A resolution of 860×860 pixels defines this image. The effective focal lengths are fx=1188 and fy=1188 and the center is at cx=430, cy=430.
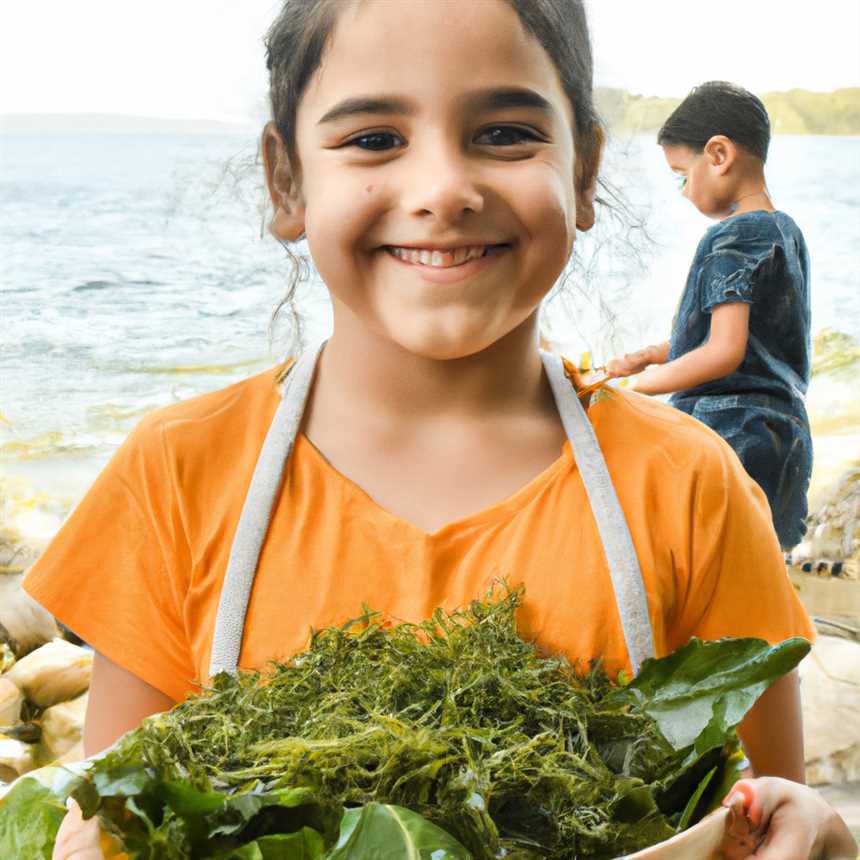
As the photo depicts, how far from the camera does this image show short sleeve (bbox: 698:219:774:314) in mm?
2041

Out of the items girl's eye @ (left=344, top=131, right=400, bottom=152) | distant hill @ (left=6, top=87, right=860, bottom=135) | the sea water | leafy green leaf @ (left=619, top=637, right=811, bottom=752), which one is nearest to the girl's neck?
girl's eye @ (left=344, top=131, right=400, bottom=152)

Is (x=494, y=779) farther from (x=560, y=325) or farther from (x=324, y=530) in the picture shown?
(x=560, y=325)

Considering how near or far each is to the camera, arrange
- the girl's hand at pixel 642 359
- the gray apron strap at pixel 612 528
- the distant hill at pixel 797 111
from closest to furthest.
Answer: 1. the gray apron strap at pixel 612 528
2. the girl's hand at pixel 642 359
3. the distant hill at pixel 797 111

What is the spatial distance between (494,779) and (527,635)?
0.20m

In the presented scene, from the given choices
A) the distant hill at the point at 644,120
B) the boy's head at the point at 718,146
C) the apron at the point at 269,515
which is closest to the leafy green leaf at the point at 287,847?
the apron at the point at 269,515

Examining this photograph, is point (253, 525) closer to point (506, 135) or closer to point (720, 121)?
point (506, 135)

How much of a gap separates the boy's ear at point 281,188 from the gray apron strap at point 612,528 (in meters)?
0.21

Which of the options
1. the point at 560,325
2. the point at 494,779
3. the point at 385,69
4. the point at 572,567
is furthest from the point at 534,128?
the point at 560,325

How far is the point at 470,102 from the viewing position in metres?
0.68

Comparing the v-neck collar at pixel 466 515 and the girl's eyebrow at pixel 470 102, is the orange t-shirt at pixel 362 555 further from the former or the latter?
the girl's eyebrow at pixel 470 102

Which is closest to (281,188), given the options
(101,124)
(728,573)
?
(728,573)

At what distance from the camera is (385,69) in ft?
2.27

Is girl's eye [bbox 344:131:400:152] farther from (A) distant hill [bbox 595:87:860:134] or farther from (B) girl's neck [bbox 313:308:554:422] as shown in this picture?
(A) distant hill [bbox 595:87:860:134]

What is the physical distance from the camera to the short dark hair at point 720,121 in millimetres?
2182
